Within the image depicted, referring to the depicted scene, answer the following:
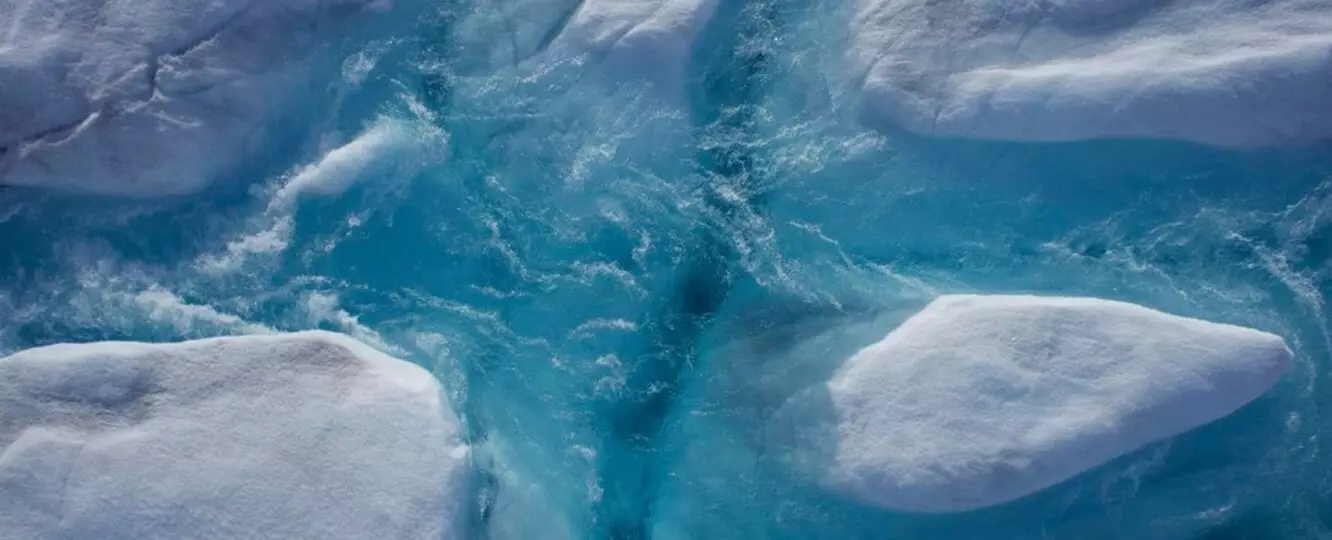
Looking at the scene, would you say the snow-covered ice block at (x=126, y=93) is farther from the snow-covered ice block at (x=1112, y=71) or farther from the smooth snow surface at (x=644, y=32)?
the snow-covered ice block at (x=1112, y=71)

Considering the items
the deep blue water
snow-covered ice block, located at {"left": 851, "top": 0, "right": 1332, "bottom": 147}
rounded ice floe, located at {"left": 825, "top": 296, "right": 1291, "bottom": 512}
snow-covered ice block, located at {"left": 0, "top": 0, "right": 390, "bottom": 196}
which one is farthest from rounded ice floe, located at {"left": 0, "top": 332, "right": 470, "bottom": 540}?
snow-covered ice block, located at {"left": 851, "top": 0, "right": 1332, "bottom": 147}

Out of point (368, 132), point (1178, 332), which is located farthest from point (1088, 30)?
point (368, 132)

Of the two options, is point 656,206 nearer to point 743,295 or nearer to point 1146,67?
point 743,295

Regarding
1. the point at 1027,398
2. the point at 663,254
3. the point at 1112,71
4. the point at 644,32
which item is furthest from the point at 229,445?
the point at 1112,71

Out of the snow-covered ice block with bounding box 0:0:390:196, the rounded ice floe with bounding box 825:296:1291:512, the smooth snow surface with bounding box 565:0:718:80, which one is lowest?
the rounded ice floe with bounding box 825:296:1291:512

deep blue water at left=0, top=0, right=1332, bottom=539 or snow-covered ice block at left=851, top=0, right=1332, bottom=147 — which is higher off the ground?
snow-covered ice block at left=851, top=0, right=1332, bottom=147

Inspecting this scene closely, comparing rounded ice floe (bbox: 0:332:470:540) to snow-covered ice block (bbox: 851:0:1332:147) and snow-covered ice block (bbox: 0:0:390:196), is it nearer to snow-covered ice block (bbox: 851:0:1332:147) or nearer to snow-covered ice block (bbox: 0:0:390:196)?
snow-covered ice block (bbox: 0:0:390:196)
